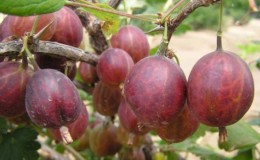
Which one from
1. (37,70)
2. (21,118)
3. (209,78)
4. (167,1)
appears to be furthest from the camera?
(167,1)

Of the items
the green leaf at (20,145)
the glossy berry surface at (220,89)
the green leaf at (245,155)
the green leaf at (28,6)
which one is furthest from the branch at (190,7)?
the green leaf at (245,155)

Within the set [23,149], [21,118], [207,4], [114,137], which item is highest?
[207,4]

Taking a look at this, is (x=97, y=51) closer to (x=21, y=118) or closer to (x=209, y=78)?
(x=21, y=118)

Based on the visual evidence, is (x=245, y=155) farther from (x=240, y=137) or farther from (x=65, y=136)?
(x=65, y=136)

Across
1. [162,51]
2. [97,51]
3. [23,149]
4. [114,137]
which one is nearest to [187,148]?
[114,137]

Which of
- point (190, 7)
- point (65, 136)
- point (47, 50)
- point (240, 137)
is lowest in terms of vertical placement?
point (240, 137)

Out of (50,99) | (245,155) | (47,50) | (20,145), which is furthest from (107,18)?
(245,155)

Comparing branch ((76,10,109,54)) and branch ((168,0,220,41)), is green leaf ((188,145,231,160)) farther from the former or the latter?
branch ((168,0,220,41))
